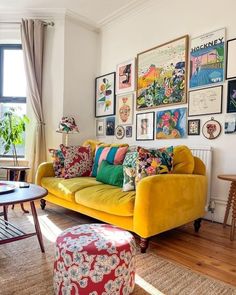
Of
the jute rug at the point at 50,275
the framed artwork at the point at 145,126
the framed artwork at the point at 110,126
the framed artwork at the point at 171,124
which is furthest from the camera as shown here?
the framed artwork at the point at 110,126

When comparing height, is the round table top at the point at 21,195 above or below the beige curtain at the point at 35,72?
below

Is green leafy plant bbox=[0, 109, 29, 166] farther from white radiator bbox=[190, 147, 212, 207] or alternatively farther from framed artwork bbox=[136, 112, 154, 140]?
white radiator bbox=[190, 147, 212, 207]

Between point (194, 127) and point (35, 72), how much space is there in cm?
268

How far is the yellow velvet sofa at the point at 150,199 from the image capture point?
195 centimetres

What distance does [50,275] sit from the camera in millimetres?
1637

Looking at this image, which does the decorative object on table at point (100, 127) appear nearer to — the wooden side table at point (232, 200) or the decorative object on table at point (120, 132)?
the decorative object on table at point (120, 132)

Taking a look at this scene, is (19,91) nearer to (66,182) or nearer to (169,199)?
(66,182)

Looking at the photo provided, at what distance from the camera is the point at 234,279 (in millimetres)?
1632

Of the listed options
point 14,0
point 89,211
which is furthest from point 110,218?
point 14,0

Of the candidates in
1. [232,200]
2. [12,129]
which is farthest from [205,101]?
[12,129]

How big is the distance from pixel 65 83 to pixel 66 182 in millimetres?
1993

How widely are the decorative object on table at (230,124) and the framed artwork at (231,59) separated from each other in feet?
1.39

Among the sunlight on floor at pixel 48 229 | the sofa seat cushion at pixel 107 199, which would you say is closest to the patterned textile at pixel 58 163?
the sunlight on floor at pixel 48 229

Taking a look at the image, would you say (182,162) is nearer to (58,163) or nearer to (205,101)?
(205,101)
